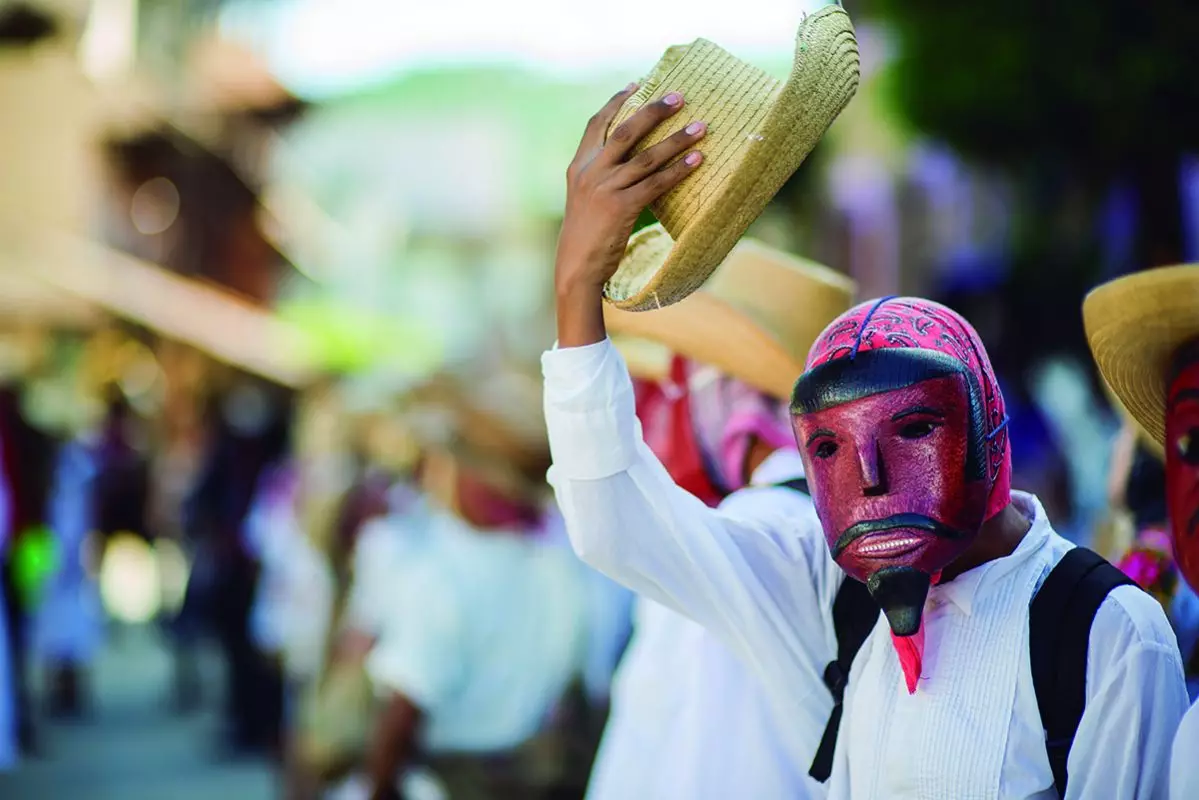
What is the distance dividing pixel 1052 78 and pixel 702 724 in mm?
6249

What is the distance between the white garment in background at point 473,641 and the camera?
4.65 meters

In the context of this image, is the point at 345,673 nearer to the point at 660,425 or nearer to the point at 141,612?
the point at 660,425

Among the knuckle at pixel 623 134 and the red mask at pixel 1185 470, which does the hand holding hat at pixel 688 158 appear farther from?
the red mask at pixel 1185 470

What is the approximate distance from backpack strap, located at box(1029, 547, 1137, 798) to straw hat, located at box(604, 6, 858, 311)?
668 mm

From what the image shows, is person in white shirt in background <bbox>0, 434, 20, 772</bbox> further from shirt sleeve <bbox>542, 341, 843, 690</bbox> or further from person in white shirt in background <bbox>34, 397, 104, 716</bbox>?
shirt sleeve <bbox>542, 341, 843, 690</bbox>

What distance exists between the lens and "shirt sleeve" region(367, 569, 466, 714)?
4.59 metres

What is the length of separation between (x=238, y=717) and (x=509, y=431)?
5798 mm

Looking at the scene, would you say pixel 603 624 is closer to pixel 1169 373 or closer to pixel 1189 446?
pixel 1169 373

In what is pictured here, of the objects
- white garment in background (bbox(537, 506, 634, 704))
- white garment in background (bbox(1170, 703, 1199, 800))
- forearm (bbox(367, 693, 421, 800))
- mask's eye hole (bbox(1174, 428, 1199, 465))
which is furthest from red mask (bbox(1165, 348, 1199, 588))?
white garment in background (bbox(537, 506, 634, 704))

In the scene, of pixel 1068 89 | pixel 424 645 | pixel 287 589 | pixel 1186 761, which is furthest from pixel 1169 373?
pixel 287 589

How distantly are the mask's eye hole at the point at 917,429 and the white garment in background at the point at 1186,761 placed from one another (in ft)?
1.56

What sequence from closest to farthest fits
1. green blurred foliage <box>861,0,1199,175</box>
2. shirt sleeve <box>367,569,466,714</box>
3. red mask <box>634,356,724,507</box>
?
red mask <box>634,356,724,507</box> < shirt sleeve <box>367,569,466,714</box> < green blurred foliage <box>861,0,1199,175</box>

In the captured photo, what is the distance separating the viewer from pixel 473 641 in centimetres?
481

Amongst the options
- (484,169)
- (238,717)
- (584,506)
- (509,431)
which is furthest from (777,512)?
(484,169)
